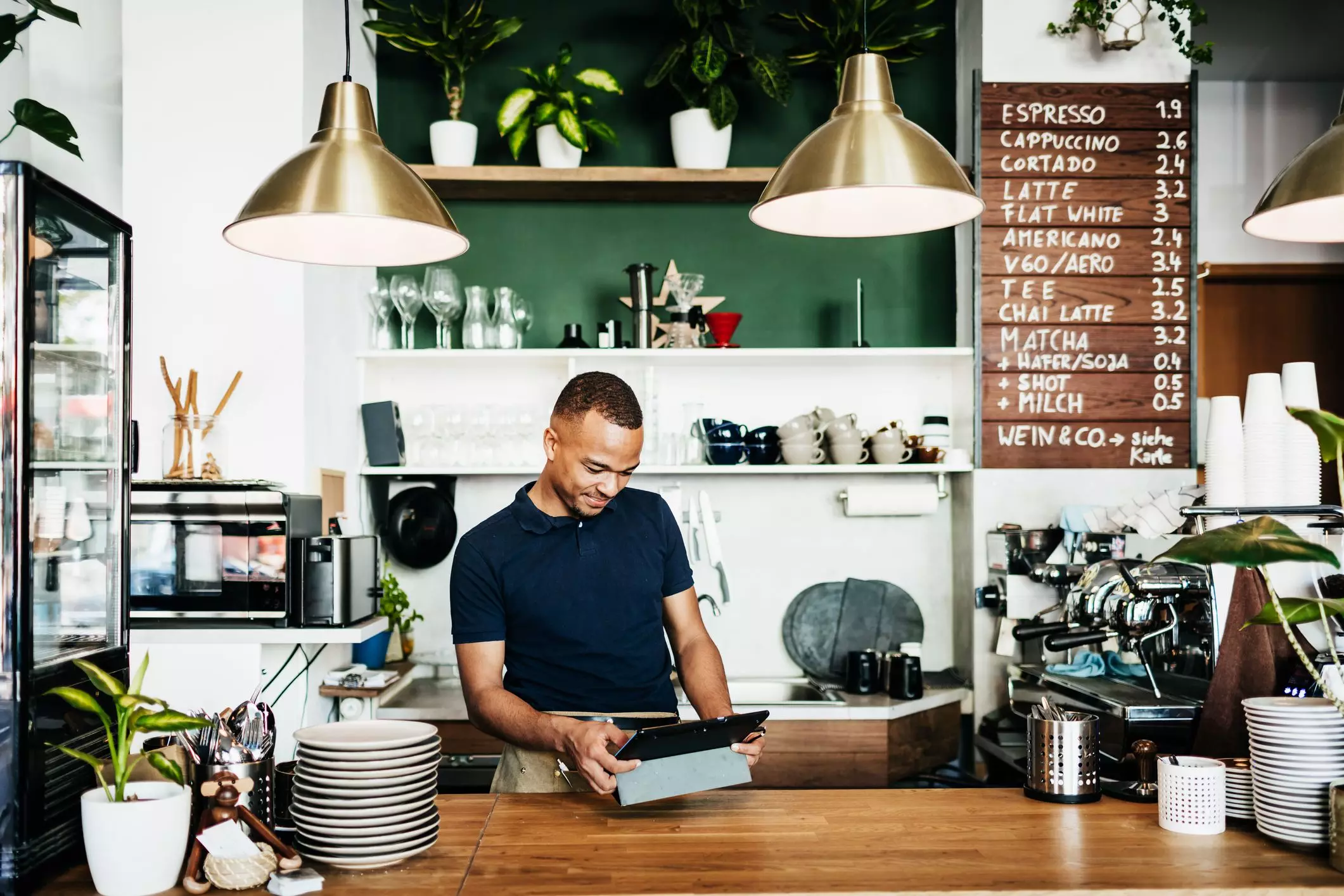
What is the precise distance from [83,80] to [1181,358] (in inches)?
138

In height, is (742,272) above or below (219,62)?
below

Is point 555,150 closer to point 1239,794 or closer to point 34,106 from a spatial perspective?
point 34,106

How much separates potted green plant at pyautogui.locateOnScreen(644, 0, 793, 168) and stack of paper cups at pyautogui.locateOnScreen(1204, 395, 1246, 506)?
1.88 meters

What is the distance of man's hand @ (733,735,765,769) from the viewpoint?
1950 millimetres

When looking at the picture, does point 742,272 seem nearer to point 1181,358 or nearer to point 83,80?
point 1181,358

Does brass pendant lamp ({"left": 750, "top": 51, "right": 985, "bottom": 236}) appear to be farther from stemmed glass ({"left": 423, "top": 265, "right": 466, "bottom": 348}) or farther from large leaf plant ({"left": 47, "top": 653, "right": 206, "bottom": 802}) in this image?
stemmed glass ({"left": 423, "top": 265, "right": 466, "bottom": 348})

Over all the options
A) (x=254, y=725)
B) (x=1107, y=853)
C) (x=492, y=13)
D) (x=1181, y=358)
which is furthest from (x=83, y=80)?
(x=1181, y=358)

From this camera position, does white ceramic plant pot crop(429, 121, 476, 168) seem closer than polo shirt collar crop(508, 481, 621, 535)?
No

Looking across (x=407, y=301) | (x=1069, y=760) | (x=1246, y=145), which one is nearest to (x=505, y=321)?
(x=407, y=301)

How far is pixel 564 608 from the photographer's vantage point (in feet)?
7.98

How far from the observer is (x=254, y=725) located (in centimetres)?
174

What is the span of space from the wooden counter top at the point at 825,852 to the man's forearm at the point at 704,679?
39 centimetres

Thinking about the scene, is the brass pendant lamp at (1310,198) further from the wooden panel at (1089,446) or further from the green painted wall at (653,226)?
the green painted wall at (653,226)

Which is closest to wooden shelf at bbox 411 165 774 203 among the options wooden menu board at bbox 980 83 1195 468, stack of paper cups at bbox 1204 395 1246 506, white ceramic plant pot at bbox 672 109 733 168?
white ceramic plant pot at bbox 672 109 733 168
